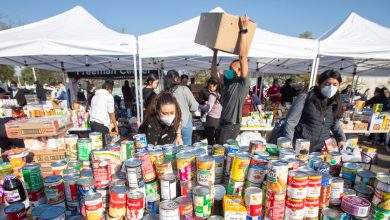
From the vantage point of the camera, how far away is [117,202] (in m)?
1.11

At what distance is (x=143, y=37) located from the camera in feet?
13.4

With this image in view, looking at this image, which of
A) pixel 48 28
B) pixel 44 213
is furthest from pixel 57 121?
pixel 48 28

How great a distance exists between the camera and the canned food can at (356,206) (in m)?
1.11

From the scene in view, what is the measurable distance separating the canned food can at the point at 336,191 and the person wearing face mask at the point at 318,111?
0.97 meters

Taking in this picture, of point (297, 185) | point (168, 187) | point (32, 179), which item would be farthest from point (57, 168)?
point (297, 185)

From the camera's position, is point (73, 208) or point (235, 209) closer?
point (235, 209)

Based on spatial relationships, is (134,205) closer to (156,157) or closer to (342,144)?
(156,157)

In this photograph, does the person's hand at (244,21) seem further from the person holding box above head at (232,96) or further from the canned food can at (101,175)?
the canned food can at (101,175)

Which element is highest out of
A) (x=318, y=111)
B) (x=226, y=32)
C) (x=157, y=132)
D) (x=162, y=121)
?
(x=226, y=32)

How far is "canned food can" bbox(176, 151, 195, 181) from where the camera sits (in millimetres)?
1255

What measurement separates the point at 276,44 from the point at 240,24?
2.34 metres

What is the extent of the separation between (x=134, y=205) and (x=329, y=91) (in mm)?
2163

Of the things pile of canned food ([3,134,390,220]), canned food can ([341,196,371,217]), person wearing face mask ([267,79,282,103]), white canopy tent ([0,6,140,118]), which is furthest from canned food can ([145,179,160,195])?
person wearing face mask ([267,79,282,103])

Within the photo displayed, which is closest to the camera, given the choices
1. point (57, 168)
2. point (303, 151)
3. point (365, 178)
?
point (365, 178)
